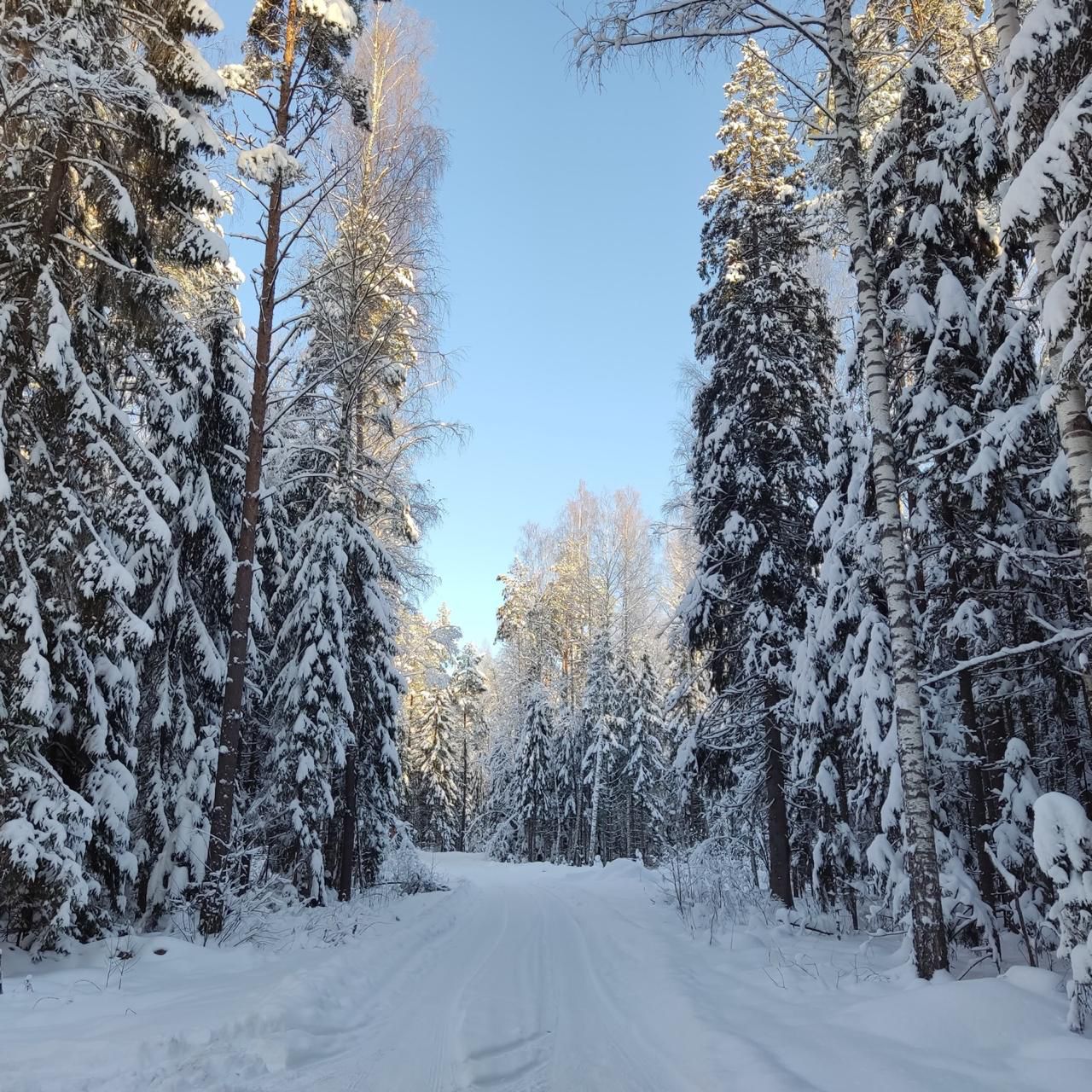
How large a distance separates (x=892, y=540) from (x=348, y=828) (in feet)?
38.1

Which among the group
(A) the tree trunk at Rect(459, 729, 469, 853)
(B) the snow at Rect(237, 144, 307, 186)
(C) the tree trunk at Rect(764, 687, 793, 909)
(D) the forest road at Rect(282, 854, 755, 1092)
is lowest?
(A) the tree trunk at Rect(459, 729, 469, 853)

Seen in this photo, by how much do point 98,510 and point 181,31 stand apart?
21.2ft

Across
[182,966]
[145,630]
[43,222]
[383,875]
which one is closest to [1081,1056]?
[182,966]

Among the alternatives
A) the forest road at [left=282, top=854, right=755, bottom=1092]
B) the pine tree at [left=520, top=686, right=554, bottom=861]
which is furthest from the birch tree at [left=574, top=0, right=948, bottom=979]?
the pine tree at [left=520, top=686, right=554, bottom=861]

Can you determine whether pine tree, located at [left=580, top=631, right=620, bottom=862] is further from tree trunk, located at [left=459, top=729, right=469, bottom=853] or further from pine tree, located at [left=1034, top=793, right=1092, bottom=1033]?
pine tree, located at [left=1034, top=793, right=1092, bottom=1033]

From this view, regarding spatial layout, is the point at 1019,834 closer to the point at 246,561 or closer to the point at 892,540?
the point at 892,540

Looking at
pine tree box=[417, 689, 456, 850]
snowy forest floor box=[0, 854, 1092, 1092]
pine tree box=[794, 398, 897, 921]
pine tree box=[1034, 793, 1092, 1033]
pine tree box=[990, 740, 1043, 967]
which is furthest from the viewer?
pine tree box=[417, 689, 456, 850]

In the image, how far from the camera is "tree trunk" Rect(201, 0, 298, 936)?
891 centimetres

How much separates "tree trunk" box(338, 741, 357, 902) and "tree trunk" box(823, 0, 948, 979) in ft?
33.2

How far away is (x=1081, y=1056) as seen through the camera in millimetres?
3988

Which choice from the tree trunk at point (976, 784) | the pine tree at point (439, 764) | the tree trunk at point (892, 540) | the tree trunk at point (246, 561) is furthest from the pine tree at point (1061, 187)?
the pine tree at point (439, 764)

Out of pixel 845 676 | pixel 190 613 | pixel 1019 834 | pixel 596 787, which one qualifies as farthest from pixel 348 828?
pixel 596 787

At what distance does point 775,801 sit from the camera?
11547 millimetres

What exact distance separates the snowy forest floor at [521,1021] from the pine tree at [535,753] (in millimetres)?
26281
